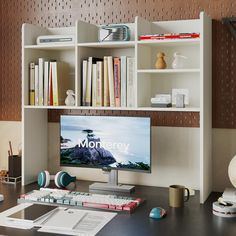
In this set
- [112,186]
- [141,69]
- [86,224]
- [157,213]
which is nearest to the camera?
[86,224]

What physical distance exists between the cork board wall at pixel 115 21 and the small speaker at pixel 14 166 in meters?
0.36

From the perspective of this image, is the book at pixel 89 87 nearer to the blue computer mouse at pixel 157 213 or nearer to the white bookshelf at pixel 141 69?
the white bookshelf at pixel 141 69

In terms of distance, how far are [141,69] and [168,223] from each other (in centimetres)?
93

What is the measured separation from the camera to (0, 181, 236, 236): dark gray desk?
1.90 meters

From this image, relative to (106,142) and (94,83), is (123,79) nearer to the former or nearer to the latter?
(94,83)

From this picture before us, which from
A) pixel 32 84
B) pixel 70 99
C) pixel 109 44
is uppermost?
pixel 109 44

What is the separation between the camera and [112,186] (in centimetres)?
261

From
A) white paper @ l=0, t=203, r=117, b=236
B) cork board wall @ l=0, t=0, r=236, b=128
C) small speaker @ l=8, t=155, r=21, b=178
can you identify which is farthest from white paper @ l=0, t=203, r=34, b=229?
cork board wall @ l=0, t=0, r=236, b=128

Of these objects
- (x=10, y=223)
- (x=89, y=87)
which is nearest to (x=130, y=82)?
(x=89, y=87)

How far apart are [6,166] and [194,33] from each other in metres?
1.69

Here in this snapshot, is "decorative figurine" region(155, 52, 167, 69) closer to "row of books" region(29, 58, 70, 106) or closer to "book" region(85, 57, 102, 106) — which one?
"book" region(85, 57, 102, 106)

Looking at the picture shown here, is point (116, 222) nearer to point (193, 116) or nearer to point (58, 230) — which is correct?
point (58, 230)

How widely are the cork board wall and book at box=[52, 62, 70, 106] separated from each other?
0.88 ft

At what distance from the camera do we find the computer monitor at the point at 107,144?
2541 millimetres
